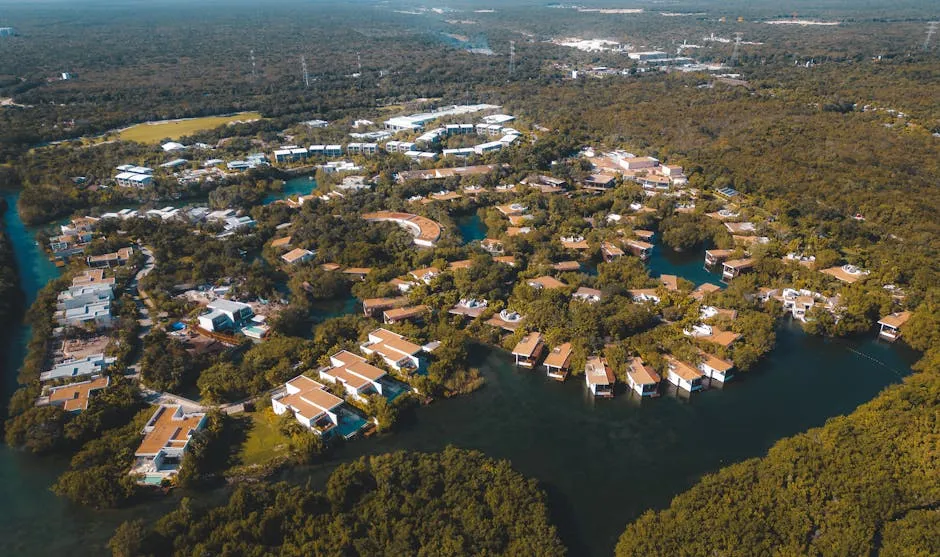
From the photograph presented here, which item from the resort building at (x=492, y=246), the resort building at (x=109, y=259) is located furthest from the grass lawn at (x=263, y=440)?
the resort building at (x=109, y=259)

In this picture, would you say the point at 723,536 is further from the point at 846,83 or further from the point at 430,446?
the point at 846,83

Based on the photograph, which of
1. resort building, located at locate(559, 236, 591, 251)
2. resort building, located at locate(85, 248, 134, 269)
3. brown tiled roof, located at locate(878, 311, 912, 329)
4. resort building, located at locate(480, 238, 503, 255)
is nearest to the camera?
brown tiled roof, located at locate(878, 311, 912, 329)

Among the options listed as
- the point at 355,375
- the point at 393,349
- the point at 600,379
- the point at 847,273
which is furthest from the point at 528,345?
the point at 847,273

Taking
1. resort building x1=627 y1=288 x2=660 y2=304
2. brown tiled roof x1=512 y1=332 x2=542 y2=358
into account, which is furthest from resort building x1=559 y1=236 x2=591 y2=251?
brown tiled roof x1=512 y1=332 x2=542 y2=358

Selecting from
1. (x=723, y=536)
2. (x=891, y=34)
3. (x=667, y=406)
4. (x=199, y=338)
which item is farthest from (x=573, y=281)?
(x=891, y=34)

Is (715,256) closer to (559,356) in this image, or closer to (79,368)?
(559,356)

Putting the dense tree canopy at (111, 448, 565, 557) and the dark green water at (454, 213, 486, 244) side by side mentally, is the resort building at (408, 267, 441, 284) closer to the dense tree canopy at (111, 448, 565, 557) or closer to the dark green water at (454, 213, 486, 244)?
the dark green water at (454, 213, 486, 244)
